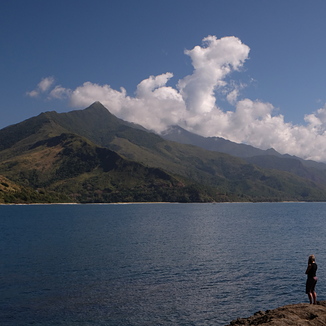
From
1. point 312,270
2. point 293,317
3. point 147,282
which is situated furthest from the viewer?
point 147,282

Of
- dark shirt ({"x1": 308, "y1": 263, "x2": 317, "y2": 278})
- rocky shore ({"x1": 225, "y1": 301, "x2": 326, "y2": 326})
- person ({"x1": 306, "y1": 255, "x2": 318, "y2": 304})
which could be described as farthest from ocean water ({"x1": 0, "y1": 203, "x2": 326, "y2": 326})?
dark shirt ({"x1": 308, "y1": 263, "x2": 317, "y2": 278})

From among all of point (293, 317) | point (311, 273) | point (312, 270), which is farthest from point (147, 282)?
point (293, 317)

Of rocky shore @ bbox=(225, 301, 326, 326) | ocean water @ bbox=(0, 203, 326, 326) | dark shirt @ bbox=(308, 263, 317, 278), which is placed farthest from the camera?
ocean water @ bbox=(0, 203, 326, 326)

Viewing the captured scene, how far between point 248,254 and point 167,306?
155 ft

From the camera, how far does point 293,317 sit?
3203 centimetres

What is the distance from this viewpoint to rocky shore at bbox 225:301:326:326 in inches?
1190

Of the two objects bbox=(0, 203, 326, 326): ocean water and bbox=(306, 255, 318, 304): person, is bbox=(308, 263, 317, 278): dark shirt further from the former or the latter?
bbox=(0, 203, 326, 326): ocean water

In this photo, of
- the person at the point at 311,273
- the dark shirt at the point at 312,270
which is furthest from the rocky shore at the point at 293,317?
the dark shirt at the point at 312,270

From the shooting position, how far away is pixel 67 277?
204 feet

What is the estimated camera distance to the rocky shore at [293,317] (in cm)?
3022

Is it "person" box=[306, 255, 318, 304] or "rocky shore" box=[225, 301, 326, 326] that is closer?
"rocky shore" box=[225, 301, 326, 326]

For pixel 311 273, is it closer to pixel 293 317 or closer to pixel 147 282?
pixel 293 317

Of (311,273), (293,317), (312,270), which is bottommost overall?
(293,317)

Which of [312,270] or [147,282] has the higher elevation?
[312,270]
